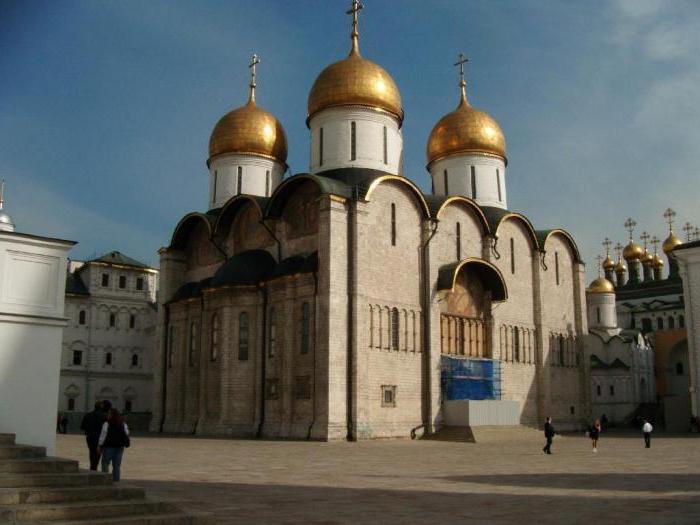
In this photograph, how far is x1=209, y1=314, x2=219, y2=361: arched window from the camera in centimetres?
2798

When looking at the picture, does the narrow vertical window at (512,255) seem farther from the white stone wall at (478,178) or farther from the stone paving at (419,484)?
the stone paving at (419,484)

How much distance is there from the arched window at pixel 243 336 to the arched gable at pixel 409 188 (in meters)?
6.23

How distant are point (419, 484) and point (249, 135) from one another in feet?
80.3

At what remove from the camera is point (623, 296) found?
196ft

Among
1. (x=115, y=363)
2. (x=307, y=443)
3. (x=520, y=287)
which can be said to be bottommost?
(x=307, y=443)

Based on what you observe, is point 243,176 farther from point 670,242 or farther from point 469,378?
point 670,242

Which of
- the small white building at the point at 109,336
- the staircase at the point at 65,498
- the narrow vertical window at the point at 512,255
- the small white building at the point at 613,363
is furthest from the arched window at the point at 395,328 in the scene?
the small white building at the point at 613,363

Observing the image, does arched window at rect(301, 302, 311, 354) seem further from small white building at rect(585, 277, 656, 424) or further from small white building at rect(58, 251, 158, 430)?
small white building at rect(585, 277, 656, 424)


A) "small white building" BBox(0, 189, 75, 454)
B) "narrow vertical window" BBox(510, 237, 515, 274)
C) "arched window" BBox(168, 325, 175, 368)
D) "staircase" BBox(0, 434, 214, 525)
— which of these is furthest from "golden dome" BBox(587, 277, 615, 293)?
"staircase" BBox(0, 434, 214, 525)

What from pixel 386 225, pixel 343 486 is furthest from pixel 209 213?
pixel 343 486

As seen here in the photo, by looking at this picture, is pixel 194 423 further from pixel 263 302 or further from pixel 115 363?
pixel 115 363

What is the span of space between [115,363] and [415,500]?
37.7 meters

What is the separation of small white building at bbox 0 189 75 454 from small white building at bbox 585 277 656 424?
129ft

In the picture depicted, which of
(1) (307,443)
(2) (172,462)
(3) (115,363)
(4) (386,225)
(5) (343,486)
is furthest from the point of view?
(3) (115,363)
